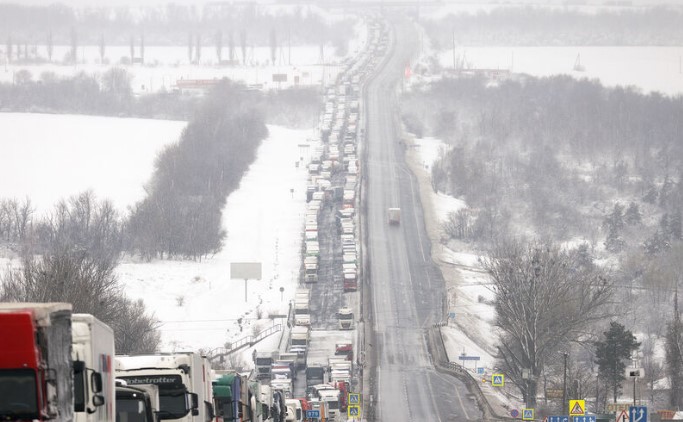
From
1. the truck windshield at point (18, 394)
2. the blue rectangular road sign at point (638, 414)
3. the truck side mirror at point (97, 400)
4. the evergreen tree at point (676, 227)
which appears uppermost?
the evergreen tree at point (676, 227)

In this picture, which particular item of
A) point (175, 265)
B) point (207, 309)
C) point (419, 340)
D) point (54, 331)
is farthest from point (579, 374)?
point (54, 331)

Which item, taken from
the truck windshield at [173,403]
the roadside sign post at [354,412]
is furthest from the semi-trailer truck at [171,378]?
the roadside sign post at [354,412]

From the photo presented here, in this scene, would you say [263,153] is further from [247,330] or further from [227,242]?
[247,330]

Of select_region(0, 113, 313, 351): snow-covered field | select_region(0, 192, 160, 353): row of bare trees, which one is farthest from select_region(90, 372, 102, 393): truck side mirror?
select_region(0, 113, 313, 351): snow-covered field

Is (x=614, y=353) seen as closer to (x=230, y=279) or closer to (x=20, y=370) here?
(x=230, y=279)

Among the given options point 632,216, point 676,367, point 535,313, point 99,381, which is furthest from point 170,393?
point 632,216

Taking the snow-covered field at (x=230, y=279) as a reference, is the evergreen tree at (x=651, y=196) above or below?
above

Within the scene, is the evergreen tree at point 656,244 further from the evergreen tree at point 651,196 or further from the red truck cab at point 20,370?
the red truck cab at point 20,370
